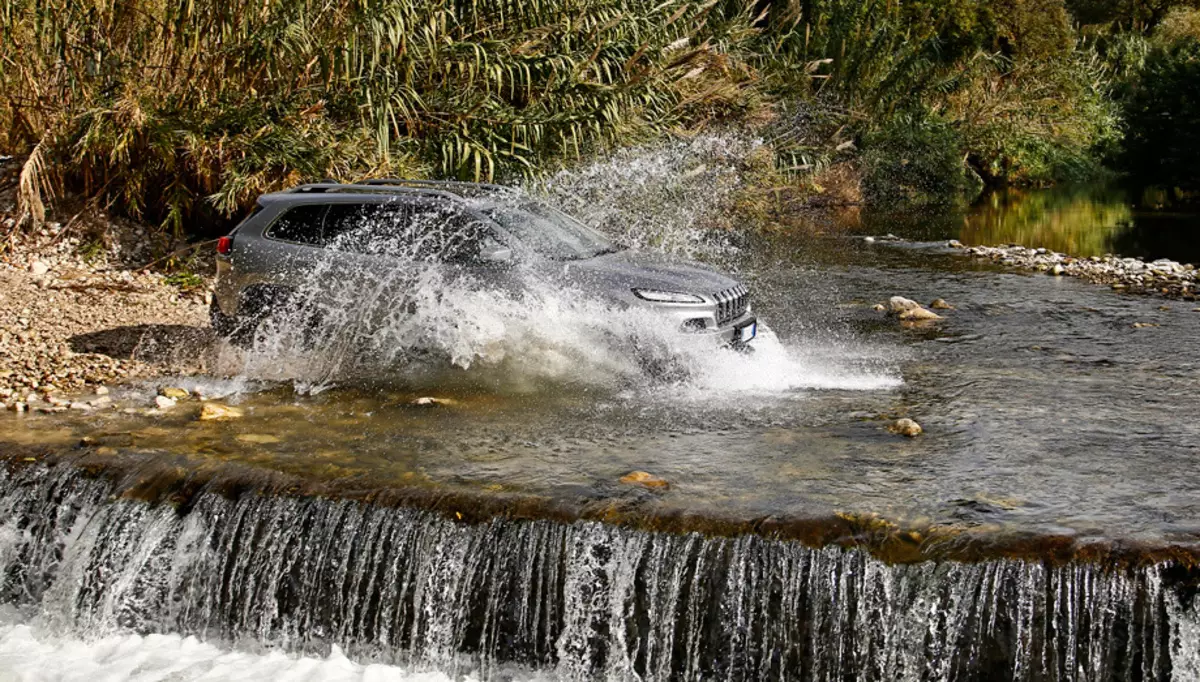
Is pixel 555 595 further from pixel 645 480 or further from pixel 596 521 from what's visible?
pixel 645 480

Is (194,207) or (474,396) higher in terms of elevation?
(194,207)

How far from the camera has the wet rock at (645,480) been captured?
22.6ft

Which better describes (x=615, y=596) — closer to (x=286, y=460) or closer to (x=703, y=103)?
(x=286, y=460)

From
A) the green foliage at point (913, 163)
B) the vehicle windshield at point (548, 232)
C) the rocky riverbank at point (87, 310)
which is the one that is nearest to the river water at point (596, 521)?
the vehicle windshield at point (548, 232)

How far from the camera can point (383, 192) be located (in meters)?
9.67

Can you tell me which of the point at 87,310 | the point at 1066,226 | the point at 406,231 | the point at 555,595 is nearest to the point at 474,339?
the point at 406,231

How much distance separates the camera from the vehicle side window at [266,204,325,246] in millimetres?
9680

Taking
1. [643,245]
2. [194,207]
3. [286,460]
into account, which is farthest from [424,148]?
[286,460]

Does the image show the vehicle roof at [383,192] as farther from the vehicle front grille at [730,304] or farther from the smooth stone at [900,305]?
the smooth stone at [900,305]

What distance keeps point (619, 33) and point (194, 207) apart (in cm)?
649

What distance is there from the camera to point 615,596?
6.14m

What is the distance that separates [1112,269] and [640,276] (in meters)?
10.8

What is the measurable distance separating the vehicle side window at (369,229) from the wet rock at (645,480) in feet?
10.6

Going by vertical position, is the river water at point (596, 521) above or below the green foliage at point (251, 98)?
below
